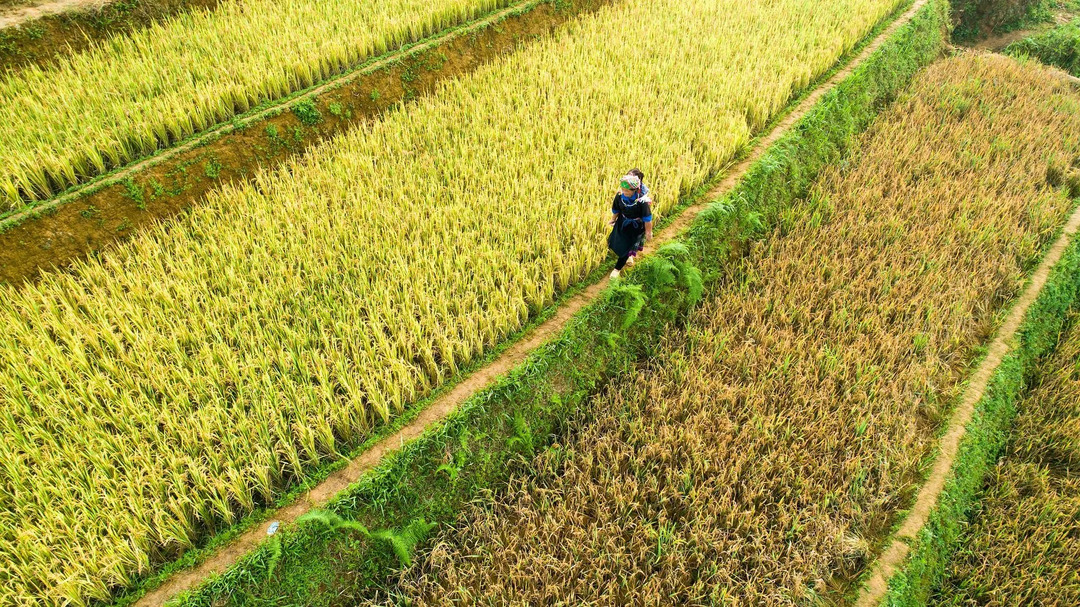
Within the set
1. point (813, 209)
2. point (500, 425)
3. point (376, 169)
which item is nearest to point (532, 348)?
point (500, 425)

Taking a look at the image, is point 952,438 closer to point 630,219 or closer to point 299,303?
point 630,219

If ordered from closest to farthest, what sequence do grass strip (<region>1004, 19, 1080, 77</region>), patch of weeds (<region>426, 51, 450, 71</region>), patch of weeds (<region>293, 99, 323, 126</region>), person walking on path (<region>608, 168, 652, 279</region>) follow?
person walking on path (<region>608, 168, 652, 279</region>), patch of weeds (<region>293, 99, 323, 126</region>), patch of weeds (<region>426, 51, 450, 71</region>), grass strip (<region>1004, 19, 1080, 77</region>)

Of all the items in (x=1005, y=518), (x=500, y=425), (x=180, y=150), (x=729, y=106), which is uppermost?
(x=180, y=150)

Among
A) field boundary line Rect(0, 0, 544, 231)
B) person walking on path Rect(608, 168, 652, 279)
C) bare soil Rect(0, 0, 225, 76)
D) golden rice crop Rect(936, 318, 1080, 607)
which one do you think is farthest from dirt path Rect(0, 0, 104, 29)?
golden rice crop Rect(936, 318, 1080, 607)

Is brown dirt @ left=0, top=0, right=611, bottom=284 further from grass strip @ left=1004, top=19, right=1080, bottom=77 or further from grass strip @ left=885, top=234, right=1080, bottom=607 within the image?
grass strip @ left=1004, top=19, right=1080, bottom=77

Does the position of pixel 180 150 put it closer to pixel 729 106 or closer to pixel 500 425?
pixel 500 425

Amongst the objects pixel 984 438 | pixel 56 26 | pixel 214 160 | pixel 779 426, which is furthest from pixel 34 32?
pixel 984 438
